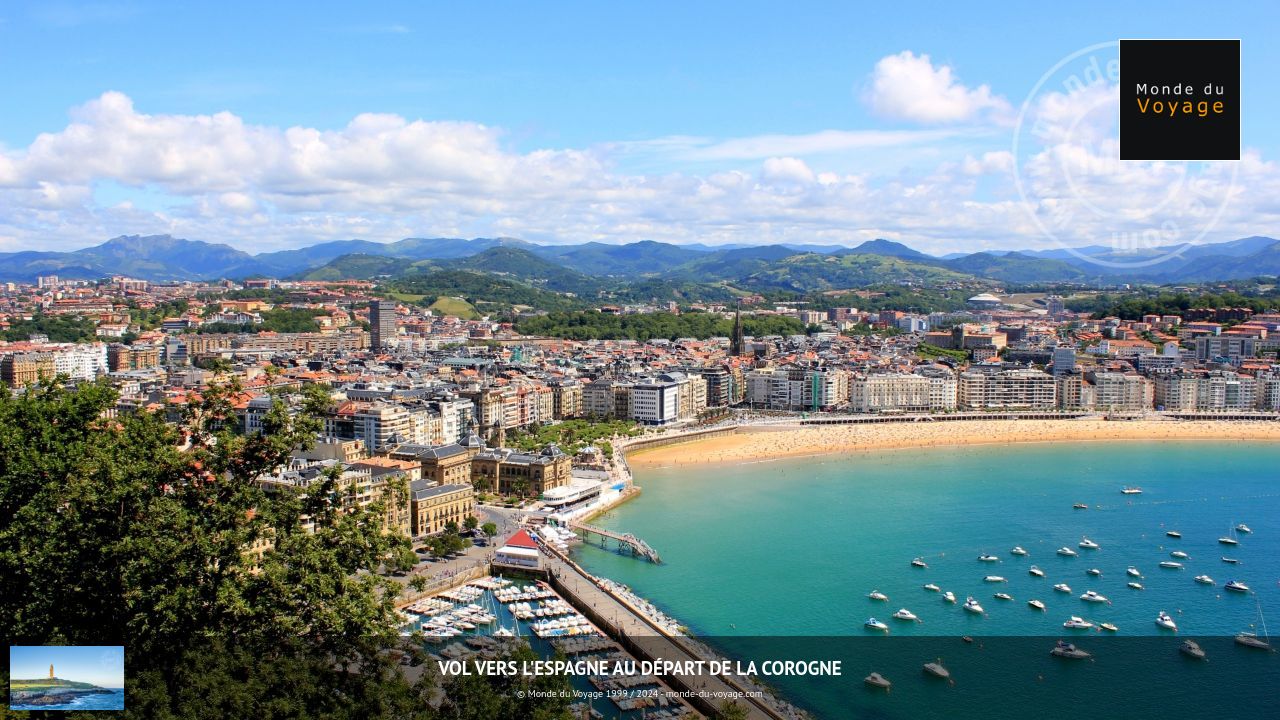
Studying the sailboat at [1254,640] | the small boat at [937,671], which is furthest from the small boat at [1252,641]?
the small boat at [937,671]

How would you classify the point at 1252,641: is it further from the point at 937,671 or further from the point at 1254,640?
the point at 937,671

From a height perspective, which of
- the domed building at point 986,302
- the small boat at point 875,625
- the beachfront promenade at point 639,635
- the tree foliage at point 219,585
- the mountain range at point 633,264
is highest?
the mountain range at point 633,264

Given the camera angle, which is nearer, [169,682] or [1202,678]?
[169,682]

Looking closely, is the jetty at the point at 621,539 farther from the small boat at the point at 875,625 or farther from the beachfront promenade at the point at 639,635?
the small boat at the point at 875,625

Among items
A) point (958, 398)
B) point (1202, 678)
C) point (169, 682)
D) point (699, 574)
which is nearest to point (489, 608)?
point (699, 574)

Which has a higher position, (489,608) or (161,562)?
(161,562)

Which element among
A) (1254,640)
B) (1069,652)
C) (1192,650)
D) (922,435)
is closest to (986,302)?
(922,435)

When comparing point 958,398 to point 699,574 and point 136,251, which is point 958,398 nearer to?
point 699,574
